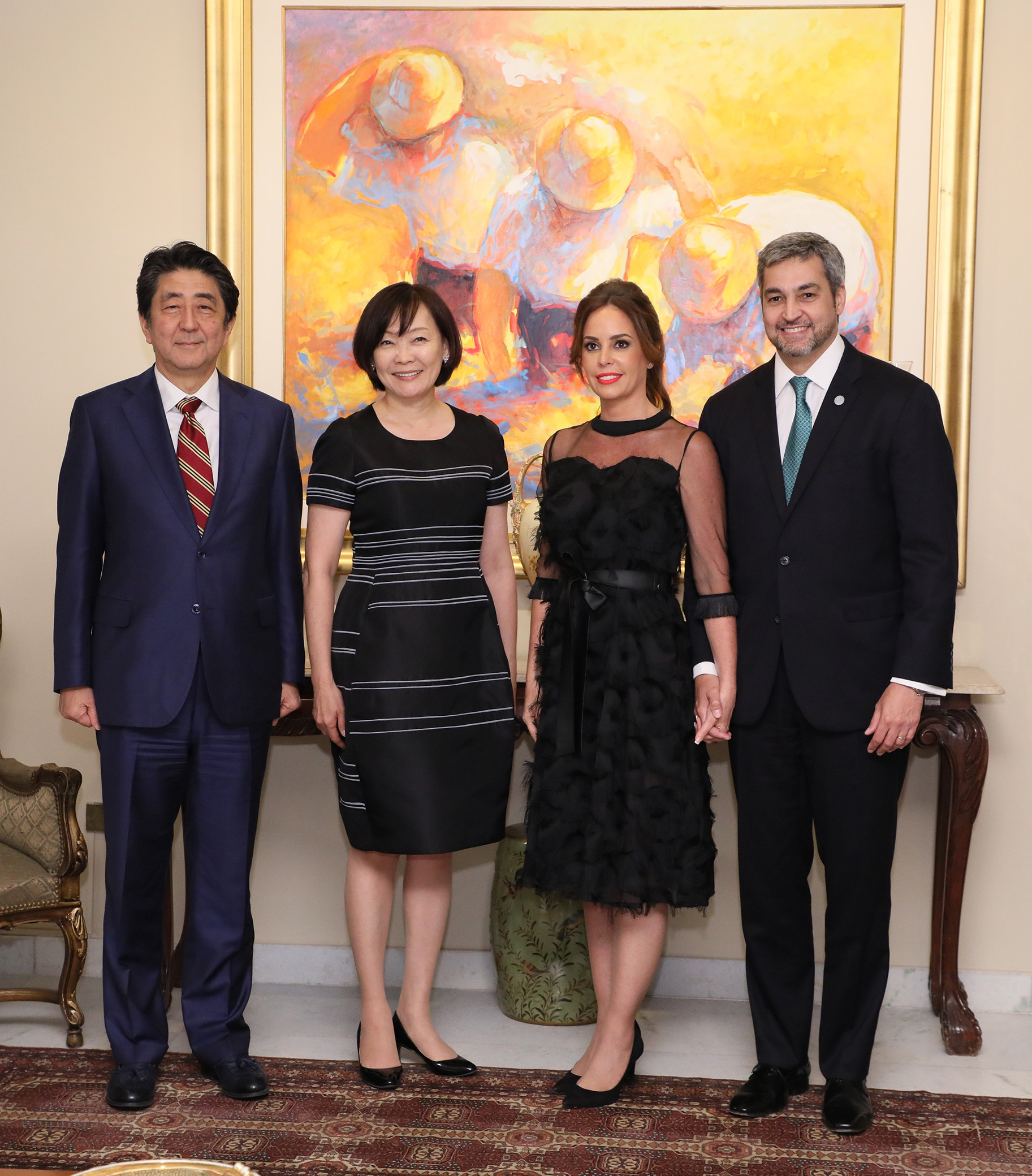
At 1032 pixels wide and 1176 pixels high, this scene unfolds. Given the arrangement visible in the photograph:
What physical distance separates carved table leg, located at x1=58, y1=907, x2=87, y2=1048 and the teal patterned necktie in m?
1.99

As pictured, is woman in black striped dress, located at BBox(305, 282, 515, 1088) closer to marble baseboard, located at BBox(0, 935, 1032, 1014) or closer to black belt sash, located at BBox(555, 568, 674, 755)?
black belt sash, located at BBox(555, 568, 674, 755)

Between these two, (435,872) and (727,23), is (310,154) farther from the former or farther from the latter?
(435,872)

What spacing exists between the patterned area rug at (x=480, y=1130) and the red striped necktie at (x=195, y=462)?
4.13ft

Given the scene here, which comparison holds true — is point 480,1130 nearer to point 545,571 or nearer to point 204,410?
point 545,571

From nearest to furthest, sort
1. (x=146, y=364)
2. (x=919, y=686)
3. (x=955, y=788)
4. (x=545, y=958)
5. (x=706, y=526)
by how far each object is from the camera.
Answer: (x=919, y=686)
(x=706, y=526)
(x=955, y=788)
(x=545, y=958)
(x=146, y=364)

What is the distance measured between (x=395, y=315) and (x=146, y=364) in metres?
1.16

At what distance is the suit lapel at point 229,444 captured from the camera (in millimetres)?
2584

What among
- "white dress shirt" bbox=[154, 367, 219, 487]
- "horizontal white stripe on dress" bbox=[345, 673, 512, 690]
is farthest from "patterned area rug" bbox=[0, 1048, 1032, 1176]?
"white dress shirt" bbox=[154, 367, 219, 487]

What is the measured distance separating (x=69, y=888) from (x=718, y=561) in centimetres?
181

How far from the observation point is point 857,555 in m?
2.40

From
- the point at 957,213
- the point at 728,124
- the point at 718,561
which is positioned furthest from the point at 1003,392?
the point at 718,561

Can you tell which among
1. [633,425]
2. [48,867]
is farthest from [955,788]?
[48,867]

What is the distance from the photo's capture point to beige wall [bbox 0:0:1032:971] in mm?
3180

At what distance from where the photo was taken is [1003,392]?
3.18 metres
